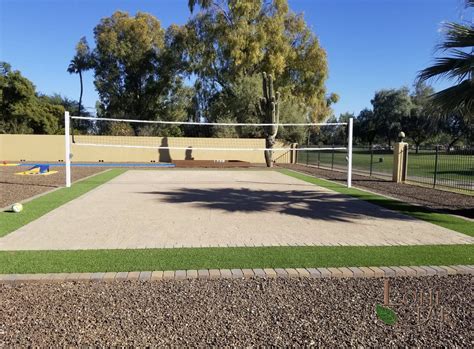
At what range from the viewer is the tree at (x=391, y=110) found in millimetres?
59531

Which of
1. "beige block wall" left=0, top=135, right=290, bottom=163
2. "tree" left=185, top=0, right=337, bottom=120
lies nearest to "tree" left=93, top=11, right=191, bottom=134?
"tree" left=185, top=0, right=337, bottom=120

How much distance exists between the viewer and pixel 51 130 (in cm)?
4338

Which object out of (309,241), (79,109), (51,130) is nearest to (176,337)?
(309,241)

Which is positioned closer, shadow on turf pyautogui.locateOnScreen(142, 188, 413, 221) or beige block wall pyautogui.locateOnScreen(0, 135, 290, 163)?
shadow on turf pyautogui.locateOnScreen(142, 188, 413, 221)

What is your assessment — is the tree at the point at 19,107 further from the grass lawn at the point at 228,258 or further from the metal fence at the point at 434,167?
the grass lawn at the point at 228,258

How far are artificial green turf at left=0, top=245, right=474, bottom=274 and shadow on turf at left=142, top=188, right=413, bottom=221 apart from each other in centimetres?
268

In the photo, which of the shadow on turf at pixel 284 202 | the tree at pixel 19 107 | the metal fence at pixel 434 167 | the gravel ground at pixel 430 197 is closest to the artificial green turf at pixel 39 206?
the shadow on turf at pixel 284 202

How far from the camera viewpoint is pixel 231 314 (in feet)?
12.5

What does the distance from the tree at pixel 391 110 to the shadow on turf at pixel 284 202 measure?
51159 mm

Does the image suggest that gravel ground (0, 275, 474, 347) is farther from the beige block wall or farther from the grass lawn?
the beige block wall

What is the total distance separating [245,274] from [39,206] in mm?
6761

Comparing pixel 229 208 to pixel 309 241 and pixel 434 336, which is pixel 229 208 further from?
pixel 434 336

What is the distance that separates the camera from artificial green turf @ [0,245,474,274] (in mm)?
5148

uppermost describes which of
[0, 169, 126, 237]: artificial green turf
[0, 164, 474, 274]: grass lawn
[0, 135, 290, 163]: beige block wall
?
[0, 135, 290, 163]: beige block wall
